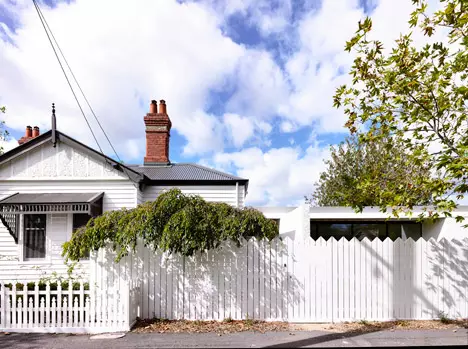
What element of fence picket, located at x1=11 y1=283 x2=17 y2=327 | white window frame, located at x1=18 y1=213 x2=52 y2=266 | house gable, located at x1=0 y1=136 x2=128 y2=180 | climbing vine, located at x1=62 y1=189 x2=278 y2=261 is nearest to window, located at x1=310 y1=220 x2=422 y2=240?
climbing vine, located at x1=62 y1=189 x2=278 y2=261

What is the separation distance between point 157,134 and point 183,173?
1893mm

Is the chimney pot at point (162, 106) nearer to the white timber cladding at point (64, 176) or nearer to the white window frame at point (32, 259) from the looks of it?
the white timber cladding at point (64, 176)

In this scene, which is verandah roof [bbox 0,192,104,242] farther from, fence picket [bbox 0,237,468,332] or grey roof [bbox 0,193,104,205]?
fence picket [bbox 0,237,468,332]

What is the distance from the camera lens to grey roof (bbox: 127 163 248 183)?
10.3 metres

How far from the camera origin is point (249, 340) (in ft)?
18.5

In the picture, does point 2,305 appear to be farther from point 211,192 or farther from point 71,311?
point 211,192

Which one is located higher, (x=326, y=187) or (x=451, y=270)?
(x=326, y=187)

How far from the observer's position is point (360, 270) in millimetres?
6680

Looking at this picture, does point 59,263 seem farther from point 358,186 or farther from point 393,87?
point 393,87

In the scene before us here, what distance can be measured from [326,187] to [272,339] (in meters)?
19.2

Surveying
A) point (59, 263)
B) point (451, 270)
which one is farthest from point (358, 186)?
point (59, 263)

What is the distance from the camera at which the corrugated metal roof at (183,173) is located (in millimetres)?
10375

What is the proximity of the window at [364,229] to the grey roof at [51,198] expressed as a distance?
9010 millimetres

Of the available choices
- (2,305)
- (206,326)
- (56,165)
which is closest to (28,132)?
(56,165)
